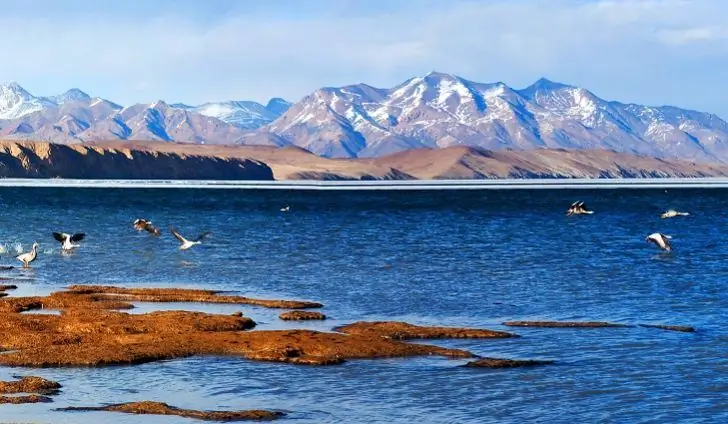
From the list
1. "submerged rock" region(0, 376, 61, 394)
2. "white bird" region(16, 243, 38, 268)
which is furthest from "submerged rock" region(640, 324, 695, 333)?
"white bird" region(16, 243, 38, 268)

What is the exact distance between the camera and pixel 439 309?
36.9m

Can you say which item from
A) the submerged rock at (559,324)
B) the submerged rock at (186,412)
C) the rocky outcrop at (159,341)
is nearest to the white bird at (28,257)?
the rocky outcrop at (159,341)

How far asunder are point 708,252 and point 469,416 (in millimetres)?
47408

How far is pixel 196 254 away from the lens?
6028 cm

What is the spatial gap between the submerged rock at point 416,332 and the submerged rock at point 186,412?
948cm

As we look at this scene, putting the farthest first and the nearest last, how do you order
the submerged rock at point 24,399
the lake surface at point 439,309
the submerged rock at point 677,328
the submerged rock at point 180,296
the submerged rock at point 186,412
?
the submerged rock at point 180,296 < the submerged rock at point 677,328 < the lake surface at point 439,309 < the submerged rock at point 24,399 < the submerged rock at point 186,412

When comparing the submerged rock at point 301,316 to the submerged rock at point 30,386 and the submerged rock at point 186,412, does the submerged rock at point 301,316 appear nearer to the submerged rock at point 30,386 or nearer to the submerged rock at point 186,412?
the submerged rock at point 30,386

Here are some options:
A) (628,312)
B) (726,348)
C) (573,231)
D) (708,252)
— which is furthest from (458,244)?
(726,348)

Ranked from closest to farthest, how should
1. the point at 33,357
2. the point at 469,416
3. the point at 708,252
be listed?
1. the point at 469,416
2. the point at 33,357
3. the point at 708,252

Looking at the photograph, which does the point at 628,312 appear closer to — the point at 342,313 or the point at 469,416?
the point at 342,313

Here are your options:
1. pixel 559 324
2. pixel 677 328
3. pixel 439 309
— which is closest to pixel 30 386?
pixel 559 324

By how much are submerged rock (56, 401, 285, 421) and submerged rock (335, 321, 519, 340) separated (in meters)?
9.48

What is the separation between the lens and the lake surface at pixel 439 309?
869 inches

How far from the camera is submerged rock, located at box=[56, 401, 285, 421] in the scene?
Answer: 20.6 m
